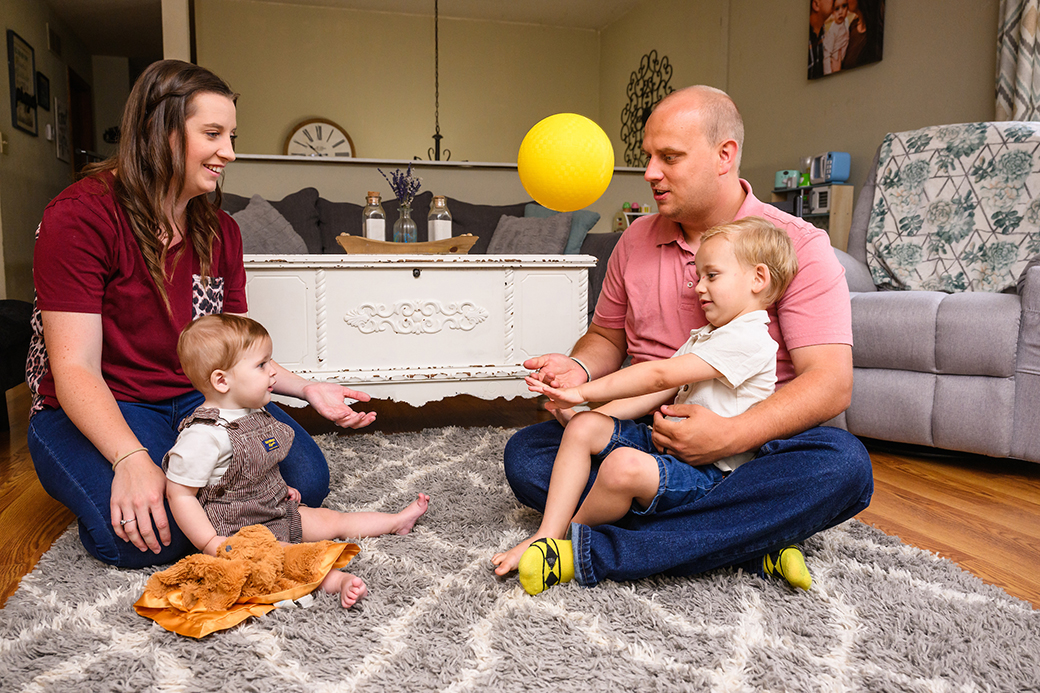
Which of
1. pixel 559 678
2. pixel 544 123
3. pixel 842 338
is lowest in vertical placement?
pixel 559 678

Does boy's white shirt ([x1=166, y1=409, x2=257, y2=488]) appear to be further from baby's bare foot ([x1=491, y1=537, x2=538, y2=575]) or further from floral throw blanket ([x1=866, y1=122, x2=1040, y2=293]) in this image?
floral throw blanket ([x1=866, y1=122, x2=1040, y2=293])

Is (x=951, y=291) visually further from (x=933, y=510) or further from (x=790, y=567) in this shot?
(x=790, y=567)

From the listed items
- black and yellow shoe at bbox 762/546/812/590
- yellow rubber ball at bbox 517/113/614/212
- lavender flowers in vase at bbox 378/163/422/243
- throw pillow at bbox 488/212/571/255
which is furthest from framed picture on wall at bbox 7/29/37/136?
black and yellow shoe at bbox 762/546/812/590

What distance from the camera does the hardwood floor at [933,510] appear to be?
1335 mm

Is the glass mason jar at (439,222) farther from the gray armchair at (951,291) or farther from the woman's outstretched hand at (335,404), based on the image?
the gray armchair at (951,291)

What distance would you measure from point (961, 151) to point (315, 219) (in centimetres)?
284

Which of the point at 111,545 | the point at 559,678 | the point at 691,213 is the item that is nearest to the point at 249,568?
the point at 111,545

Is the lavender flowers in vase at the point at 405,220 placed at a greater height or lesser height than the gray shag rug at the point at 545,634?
Result: greater

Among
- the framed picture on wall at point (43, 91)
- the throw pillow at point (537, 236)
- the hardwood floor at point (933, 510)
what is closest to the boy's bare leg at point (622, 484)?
the hardwood floor at point (933, 510)

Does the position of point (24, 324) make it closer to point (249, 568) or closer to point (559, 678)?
point (249, 568)

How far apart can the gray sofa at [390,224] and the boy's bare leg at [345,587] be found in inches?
82.2

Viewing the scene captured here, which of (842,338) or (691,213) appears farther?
(691,213)

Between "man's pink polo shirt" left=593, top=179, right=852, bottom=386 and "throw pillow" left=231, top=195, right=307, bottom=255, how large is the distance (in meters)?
1.83

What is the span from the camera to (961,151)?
8.53 feet
